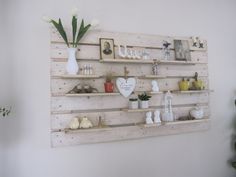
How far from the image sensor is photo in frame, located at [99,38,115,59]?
6.26 feet

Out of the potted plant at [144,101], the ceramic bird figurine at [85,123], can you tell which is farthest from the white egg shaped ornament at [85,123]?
the potted plant at [144,101]

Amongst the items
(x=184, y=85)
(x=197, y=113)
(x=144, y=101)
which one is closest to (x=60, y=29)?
(x=144, y=101)

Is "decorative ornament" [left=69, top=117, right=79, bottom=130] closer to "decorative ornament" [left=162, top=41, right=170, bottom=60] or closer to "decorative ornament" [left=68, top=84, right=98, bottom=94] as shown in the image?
"decorative ornament" [left=68, top=84, right=98, bottom=94]

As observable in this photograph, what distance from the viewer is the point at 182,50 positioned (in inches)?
88.2

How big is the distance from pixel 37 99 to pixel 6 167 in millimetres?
571

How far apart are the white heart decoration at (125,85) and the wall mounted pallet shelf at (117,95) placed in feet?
0.17

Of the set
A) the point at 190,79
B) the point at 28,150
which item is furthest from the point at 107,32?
the point at 28,150

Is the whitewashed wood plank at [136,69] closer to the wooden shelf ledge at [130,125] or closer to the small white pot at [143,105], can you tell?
the small white pot at [143,105]

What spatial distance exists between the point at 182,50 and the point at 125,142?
1112 mm

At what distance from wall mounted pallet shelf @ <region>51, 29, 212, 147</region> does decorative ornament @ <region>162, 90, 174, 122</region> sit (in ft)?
0.17

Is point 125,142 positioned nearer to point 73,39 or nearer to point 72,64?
point 72,64

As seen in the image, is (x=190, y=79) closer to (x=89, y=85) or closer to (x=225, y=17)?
(x=225, y=17)

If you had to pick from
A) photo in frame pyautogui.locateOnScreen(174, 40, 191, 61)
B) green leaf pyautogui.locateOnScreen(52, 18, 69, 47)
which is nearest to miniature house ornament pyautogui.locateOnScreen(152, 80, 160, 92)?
photo in frame pyautogui.locateOnScreen(174, 40, 191, 61)

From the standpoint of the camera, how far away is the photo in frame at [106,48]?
191 centimetres
